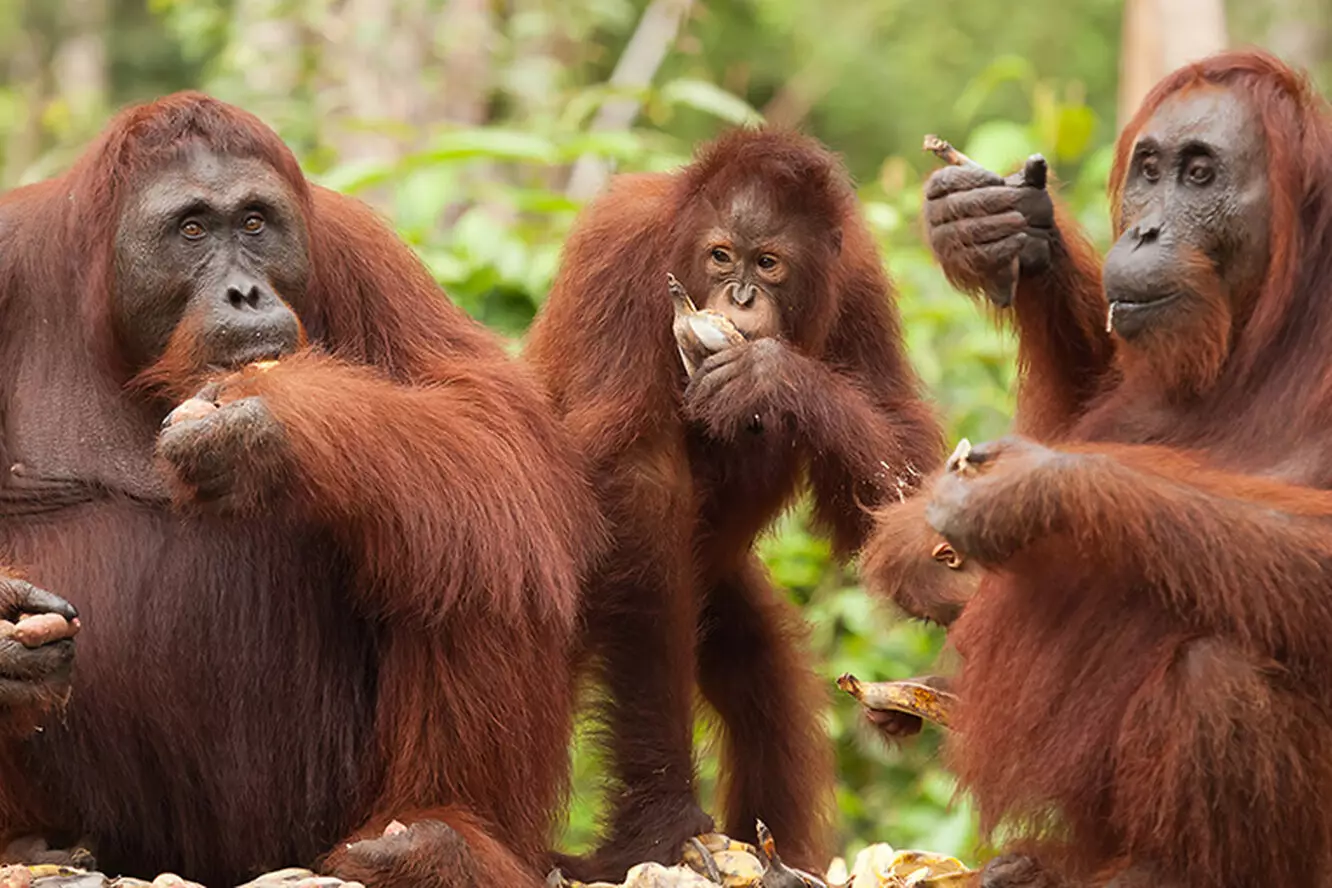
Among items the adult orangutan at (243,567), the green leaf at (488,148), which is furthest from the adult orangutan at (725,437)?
the green leaf at (488,148)

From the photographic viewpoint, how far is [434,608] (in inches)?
148

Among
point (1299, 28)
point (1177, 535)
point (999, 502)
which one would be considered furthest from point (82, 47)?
point (1177, 535)

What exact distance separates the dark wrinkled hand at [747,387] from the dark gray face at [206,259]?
0.90 m

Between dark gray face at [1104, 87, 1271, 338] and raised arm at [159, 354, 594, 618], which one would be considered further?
dark gray face at [1104, 87, 1271, 338]

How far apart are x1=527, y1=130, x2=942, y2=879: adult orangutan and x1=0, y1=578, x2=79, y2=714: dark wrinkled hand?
46.9 inches

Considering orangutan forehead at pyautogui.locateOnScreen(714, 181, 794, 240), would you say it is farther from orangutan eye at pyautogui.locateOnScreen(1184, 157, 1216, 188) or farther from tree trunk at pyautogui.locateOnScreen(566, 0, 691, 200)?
tree trunk at pyautogui.locateOnScreen(566, 0, 691, 200)

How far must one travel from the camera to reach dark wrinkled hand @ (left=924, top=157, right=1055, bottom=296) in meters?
4.02

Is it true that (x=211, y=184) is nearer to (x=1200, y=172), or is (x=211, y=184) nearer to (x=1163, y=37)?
(x=1200, y=172)

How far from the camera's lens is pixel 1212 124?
3.69 meters

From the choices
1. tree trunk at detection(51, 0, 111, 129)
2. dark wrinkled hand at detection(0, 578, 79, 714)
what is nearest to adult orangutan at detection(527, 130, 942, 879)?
dark wrinkled hand at detection(0, 578, 79, 714)

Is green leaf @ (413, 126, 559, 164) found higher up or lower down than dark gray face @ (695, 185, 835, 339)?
higher up

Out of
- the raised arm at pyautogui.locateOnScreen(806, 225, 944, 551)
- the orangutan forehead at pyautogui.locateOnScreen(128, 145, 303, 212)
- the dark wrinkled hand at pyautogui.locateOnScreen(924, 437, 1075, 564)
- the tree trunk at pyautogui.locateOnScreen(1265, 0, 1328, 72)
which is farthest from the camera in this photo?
the tree trunk at pyautogui.locateOnScreen(1265, 0, 1328, 72)

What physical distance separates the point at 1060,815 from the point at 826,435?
3.27ft

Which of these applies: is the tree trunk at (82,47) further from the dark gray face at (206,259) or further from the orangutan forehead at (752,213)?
the dark gray face at (206,259)
